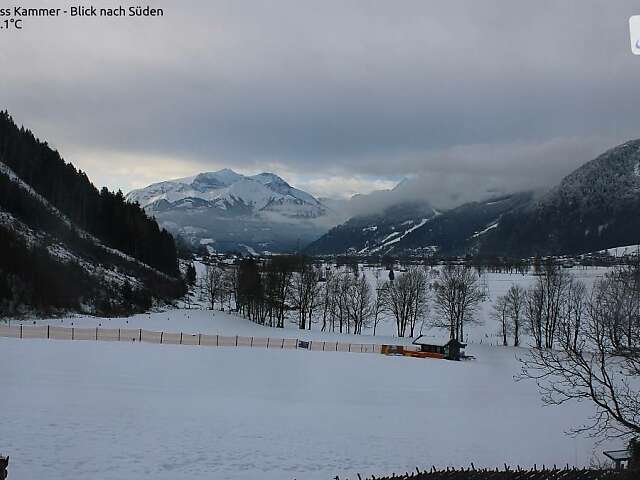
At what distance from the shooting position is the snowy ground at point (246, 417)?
14875 millimetres

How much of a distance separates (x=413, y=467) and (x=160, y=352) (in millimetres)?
19407

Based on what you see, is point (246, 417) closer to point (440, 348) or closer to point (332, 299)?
point (440, 348)

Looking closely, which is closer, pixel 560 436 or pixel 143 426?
pixel 143 426

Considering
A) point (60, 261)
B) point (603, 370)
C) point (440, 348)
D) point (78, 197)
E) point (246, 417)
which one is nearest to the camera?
point (603, 370)

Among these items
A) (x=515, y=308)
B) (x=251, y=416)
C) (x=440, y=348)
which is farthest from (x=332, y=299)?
(x=251, y=416)

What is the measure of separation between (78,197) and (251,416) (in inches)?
3221

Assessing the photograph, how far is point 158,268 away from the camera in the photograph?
3765 inches

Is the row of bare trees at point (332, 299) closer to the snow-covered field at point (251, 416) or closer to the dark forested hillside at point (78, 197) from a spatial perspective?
the snow-covered field at point (251, 416)

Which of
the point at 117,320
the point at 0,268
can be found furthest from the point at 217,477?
the point at 0,268

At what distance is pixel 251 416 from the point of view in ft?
66.6

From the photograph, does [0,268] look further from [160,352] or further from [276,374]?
[276,374]

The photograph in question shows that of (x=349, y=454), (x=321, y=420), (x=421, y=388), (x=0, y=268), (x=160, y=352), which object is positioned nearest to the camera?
(x=349, y=454)

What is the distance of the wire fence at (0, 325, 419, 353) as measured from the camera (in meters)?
33.7

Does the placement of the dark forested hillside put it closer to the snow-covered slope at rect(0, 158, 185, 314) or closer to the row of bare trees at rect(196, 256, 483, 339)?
the snow-covered slope at rect(0, 158, 185, 314)
